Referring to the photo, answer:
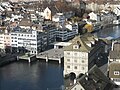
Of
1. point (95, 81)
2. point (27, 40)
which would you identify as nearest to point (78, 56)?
point (95, 81)

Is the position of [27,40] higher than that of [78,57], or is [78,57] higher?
[27,40]

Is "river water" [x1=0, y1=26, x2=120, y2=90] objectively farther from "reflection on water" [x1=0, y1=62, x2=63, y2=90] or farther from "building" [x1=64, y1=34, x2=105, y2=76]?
"building" [x1=64, y1=34, x2=105, y2=76]

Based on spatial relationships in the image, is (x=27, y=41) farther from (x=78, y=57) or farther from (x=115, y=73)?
(x=115, y=73)

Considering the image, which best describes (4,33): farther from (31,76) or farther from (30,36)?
(31,76)

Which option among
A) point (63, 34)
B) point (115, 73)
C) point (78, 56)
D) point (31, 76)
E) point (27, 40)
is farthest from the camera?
point (63, 34)

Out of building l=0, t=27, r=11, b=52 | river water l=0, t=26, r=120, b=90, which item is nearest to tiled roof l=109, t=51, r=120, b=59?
river water l=0, t=26, r=120, b=90

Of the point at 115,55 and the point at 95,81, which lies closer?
Answer: the point at 95,81

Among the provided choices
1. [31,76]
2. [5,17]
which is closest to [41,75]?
[31,76]

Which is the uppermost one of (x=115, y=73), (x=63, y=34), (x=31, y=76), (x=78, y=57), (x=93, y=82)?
(x=63, y=34)
